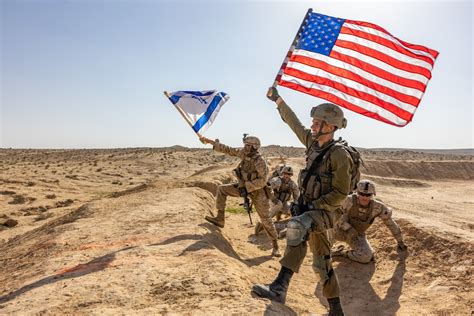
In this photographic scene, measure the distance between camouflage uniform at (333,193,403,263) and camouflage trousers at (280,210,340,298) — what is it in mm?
3064

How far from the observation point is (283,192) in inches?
401

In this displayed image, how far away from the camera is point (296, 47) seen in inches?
254

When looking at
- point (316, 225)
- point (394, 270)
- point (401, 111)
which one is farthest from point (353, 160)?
point (394, 270)

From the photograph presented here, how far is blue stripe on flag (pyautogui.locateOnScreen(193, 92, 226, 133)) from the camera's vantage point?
8.11m

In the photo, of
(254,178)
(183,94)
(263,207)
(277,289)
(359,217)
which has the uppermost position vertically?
(183,94)

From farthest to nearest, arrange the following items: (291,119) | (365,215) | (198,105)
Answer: (198,105), (365,215), (291,119)

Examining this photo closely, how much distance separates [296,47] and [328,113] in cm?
271

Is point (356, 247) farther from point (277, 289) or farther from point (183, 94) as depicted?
point (183, 94)

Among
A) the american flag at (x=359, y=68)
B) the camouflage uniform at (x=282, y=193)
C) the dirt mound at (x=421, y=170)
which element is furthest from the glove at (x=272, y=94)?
the dirt mound at (x=421, y=170)

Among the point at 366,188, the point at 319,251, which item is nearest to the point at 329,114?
the point at 319,251

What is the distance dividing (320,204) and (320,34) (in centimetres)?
369

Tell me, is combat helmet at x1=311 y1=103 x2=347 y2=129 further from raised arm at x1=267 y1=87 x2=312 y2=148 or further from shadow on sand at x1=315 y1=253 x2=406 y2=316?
shadow on sand at x1=315 y1=253 x2=406 y2=316

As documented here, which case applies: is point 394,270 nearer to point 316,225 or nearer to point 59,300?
point 316,225

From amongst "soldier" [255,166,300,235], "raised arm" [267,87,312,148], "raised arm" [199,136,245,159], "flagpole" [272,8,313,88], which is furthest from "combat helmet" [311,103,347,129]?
"soldier" [255,166,300,235]
